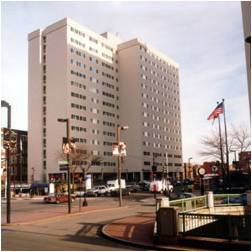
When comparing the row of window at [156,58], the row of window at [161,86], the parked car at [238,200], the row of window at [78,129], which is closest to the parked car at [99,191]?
the parked car at [238,200]

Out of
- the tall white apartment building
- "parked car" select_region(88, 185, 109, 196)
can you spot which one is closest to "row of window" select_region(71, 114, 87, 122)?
the tall white apartment building

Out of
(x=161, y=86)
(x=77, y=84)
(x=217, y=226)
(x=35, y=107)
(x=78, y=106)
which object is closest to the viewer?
(x=217, y=226)

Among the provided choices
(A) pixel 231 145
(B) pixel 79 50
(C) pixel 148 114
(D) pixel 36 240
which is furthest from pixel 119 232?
(C) pixel 148 114

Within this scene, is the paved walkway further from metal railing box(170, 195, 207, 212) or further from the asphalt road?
metal railing box(170, 195, 207, 212)

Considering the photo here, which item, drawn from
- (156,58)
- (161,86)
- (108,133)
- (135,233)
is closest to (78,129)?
(108,133)

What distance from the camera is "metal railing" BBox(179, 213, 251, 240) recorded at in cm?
1470

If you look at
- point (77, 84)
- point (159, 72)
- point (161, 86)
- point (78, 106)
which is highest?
point (159, 72)

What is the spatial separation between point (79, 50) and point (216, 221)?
101m

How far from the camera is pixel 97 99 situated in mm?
116000

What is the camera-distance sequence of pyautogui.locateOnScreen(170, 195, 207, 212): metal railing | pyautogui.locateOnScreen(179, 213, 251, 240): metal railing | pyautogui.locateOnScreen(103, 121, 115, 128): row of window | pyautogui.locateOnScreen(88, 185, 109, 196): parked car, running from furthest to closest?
pyautogui.locateOnScreen(103, 121, 115, 128): row of window → pyautogui.locateOnScreen(88, 185, 109, 196): parked car → pyautogui.locateOnScreen(170, 195, 207, 212): metal railing → pyautogui.locateOnScreen(179, 213, 251, 240): metal railing

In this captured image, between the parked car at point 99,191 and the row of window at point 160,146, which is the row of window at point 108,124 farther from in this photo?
the parked car at point 99,191

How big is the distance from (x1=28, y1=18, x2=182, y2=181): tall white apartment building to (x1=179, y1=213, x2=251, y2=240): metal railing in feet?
278

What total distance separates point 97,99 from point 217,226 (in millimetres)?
102307

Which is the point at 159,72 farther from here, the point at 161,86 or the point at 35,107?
the point at 35,107
